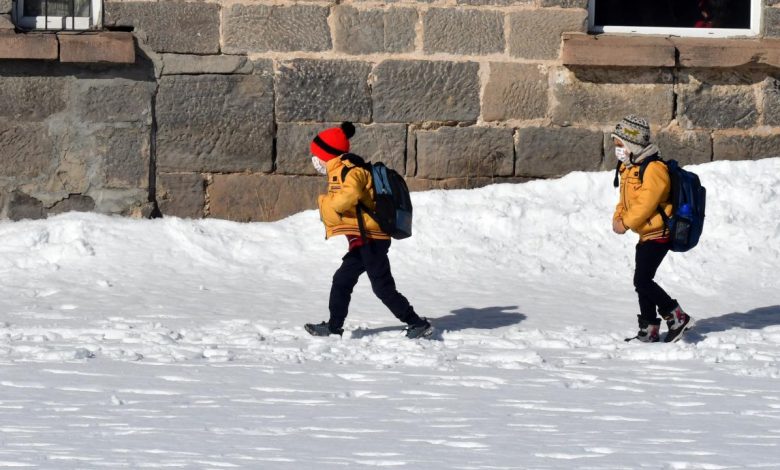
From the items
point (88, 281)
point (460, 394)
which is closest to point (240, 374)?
point (460, 394)

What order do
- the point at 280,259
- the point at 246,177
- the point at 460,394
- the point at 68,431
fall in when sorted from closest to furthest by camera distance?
the point at 68,431
the point at 460,394
the point at 280,259
the point at 246,177

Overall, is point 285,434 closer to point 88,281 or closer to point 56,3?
point 88,281

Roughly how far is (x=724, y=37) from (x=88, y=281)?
4.37 metres

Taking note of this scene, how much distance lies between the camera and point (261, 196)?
8.79 meters

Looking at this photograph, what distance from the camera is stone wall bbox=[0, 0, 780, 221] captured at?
8648 mm

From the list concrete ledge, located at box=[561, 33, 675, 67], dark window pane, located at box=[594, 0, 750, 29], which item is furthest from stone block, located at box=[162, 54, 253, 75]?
dark window pane, located at box=[594, 0, 750, 29]

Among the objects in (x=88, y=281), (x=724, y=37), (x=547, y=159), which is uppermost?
(x=724, y=37)

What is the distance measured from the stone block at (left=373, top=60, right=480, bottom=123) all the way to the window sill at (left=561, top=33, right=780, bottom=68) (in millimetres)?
652

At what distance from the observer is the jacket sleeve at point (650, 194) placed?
6.46 meters

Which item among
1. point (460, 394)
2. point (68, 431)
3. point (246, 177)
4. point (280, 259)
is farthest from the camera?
point (246, 177)

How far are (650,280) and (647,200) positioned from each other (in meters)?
0.41

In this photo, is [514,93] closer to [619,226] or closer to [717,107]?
[717,107]

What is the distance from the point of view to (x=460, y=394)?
5332mm

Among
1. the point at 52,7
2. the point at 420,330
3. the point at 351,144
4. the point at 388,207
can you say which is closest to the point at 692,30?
the point at 351,144
